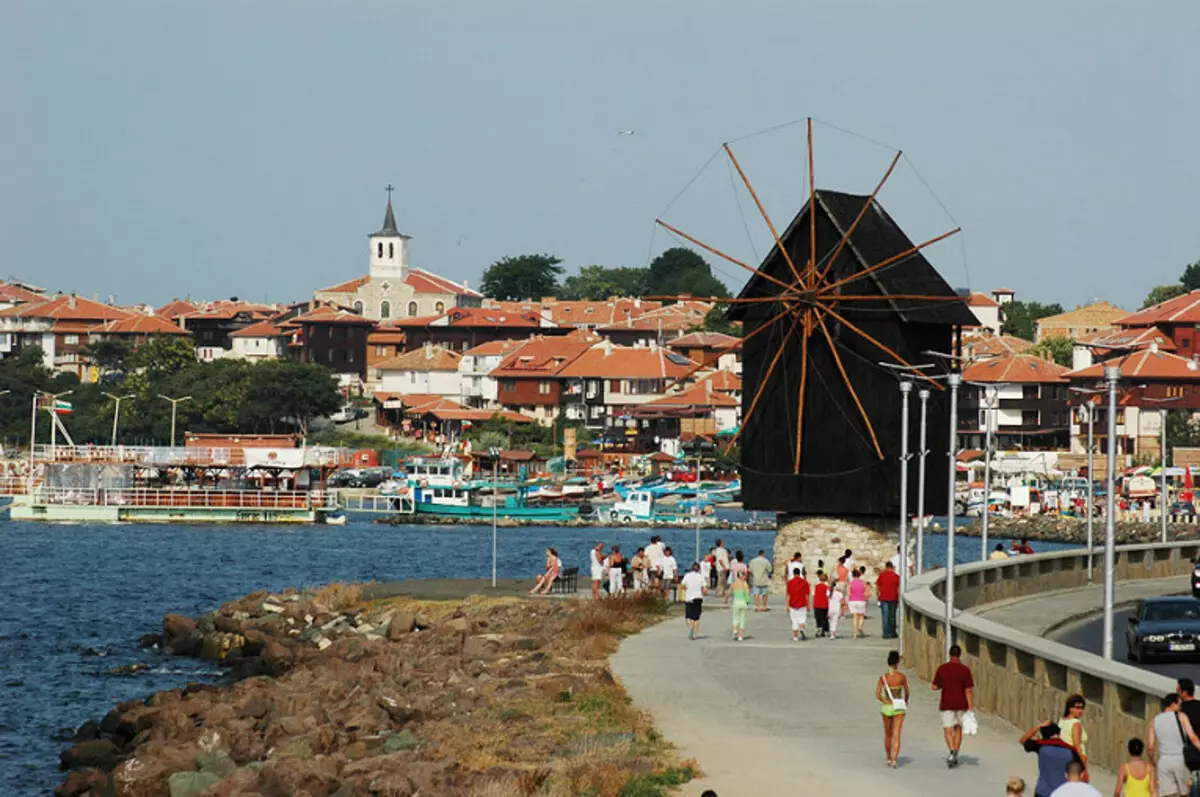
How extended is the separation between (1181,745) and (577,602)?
103ft

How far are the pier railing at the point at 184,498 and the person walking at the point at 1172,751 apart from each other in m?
119

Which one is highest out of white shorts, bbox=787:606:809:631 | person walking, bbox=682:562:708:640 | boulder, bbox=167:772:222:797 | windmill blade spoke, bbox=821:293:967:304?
windmill blade spoke, bbox=821:293:967:304

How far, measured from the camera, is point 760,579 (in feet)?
168

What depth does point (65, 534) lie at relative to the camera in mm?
124750

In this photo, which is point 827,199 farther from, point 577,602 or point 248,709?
point 248,709

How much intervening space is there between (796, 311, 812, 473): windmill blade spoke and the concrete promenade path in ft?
51.3

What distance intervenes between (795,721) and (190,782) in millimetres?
8715

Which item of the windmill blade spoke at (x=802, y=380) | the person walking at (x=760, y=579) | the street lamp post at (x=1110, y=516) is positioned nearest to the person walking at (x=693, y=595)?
the person walking at (x=760, y=579)

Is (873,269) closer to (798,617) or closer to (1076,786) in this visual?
(798,617)

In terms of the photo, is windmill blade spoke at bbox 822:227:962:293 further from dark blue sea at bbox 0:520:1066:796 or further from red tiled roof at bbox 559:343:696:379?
red tiled roof at bbox 559:343:696:379

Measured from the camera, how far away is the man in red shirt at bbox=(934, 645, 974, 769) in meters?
27.1

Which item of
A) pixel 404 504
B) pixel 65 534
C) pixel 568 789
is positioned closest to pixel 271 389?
pixel 404 504

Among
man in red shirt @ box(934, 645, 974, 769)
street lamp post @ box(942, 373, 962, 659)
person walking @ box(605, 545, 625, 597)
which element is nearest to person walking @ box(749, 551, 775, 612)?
person walking @ box(605, 545, 625, 597)

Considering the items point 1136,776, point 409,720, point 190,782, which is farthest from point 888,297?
point 1136,776
